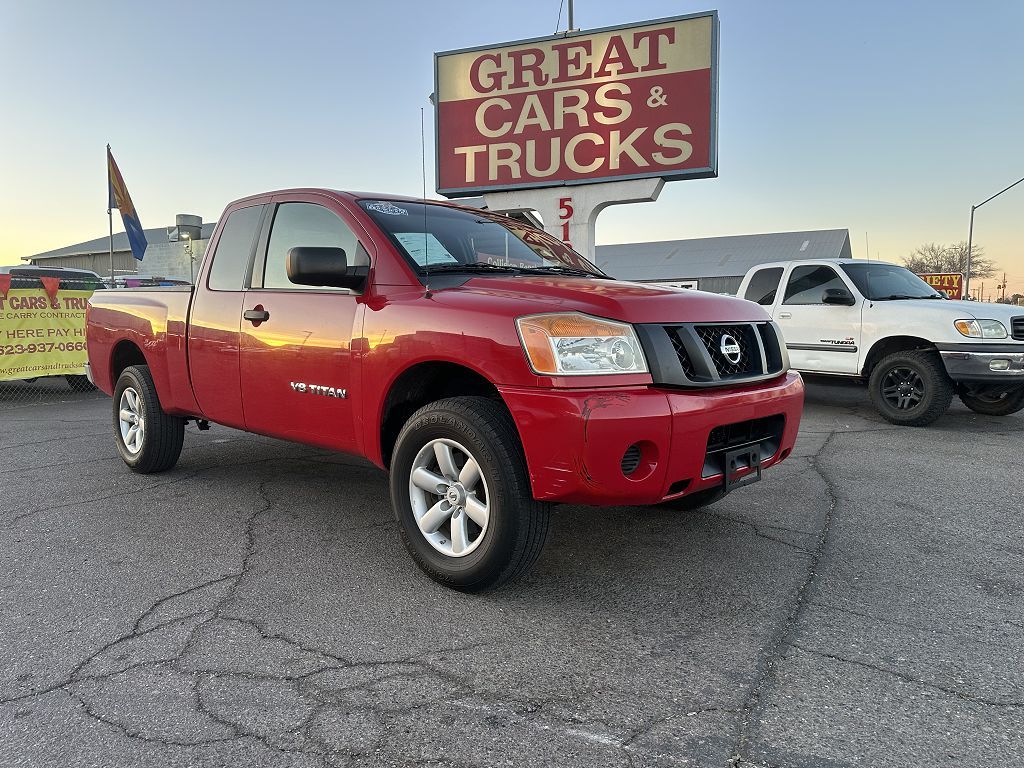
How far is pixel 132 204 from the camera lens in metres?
16.6

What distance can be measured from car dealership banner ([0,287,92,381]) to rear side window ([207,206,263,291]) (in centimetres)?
646

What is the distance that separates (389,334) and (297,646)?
1388mm

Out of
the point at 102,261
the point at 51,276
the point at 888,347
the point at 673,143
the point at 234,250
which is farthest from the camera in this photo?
the point at 102,261

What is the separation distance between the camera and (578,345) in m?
2.87

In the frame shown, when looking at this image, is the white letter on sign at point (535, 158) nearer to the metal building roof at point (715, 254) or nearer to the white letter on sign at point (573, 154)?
the white letter on sign at point (573, 154)

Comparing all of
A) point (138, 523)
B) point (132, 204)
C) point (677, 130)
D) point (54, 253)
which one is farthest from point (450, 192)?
point (54, 253)

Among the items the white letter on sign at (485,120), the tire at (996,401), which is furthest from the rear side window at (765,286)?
the white letter on sign at (485,120)

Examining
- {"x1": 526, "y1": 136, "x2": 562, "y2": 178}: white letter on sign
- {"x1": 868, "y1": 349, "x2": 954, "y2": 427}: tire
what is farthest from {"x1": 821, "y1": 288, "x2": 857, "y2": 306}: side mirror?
{"x1": 526, "y1": 136, "x2": 562, "y2": 178}: white letter on sign

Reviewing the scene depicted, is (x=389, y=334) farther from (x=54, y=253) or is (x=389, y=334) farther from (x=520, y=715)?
(x=54, y=253)

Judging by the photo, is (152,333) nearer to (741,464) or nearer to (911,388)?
(741,464)

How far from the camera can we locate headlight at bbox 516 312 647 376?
2838mm

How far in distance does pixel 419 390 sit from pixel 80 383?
911cm

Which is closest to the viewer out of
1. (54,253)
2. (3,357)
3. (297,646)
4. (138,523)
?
(297,646)

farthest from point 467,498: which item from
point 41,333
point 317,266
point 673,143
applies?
point 673,143
